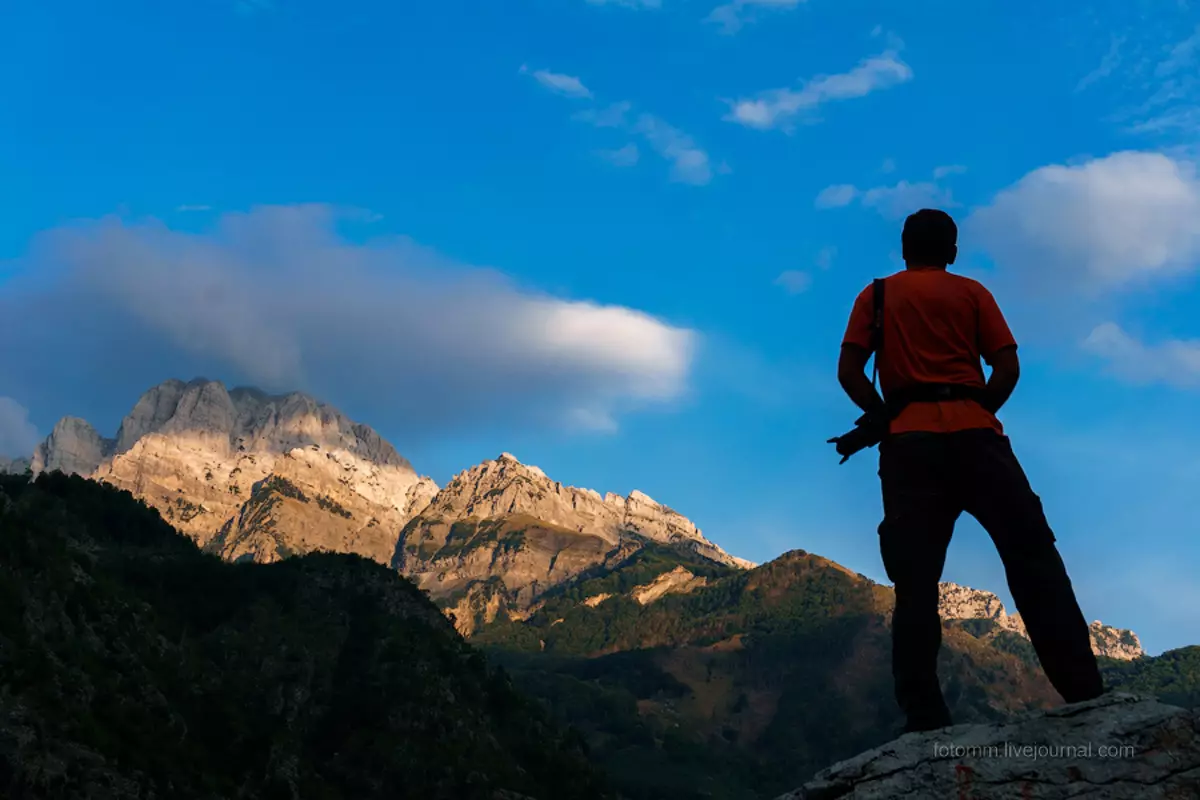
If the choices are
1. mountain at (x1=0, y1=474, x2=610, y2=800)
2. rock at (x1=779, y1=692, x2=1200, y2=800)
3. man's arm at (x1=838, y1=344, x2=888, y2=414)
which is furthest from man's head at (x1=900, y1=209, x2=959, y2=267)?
mountain at (x1=0, y1=474, x2=610, y2=800)

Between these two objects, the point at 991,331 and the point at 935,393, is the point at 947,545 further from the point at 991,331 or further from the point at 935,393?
the point at 991,331

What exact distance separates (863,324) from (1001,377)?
132 cm

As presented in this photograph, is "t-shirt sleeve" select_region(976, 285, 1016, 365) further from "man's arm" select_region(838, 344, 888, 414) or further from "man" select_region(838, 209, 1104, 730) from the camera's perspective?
"man's arm" select_region(838, 344, 888, 414)

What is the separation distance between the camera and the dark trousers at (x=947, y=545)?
9.33m

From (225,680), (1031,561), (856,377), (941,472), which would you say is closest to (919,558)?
(941,472)

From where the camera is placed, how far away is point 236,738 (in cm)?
11456

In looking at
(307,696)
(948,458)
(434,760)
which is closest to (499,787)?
(434,760)

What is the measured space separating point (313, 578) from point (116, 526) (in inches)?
1227

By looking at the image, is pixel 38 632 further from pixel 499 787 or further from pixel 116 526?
pixel 116 526

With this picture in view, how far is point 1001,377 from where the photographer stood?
1010 centimetres

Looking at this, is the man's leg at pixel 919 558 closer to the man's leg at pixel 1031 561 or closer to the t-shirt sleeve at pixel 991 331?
the man's leg at pixel 1031 561

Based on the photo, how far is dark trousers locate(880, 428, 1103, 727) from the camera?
933 centimetres

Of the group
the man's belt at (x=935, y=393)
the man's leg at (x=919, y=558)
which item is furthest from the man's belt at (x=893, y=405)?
the man's leg at (x=919, y=558)

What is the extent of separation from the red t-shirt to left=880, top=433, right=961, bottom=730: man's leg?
270mm
